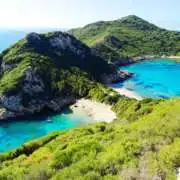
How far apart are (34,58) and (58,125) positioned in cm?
3657

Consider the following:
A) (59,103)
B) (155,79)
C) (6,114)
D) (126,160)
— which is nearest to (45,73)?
(59,103)

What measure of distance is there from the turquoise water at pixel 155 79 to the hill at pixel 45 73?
12659 mm

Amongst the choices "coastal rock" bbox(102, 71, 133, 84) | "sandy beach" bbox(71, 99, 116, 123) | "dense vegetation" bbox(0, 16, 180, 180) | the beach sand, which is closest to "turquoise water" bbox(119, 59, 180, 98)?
the beach sand

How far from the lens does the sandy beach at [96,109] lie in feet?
224

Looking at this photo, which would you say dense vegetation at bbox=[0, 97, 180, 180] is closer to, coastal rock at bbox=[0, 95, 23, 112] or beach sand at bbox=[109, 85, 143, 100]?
coastal rock at bbox=[0, 95, 23, 112]

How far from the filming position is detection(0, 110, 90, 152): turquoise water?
6195cm

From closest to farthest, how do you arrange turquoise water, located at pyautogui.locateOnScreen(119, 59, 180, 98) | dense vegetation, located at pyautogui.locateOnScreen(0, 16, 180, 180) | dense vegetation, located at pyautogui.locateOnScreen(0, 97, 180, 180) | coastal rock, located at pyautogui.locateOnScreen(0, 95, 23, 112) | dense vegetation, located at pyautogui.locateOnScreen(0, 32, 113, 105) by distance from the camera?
dense vegetation, located at pyautogui.locateOnScreen(0, 97, 180, 180) → dense vegetation, located at pyautogui.locateOnScreen(0, 16, 180, 180) → coastal rock, located at pyautogui.locateOnScreen(0, 95, 23, 112) → dense vegetation, located at pyautogui.locateOnScreen(0, 32, 113, 105) → turquoise water, located at pyautogui.locateOnScreen(119, 59, 180, 98)

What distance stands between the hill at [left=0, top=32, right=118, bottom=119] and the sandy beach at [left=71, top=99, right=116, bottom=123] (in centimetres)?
426

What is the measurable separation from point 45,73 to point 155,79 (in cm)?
4746

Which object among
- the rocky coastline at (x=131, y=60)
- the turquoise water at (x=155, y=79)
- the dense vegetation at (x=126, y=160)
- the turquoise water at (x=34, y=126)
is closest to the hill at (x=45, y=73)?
the turquoise water at (x=34, y=126)

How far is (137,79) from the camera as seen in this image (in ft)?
390

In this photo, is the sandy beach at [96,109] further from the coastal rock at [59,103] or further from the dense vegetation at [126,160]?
the dense vegetation at [126,160]

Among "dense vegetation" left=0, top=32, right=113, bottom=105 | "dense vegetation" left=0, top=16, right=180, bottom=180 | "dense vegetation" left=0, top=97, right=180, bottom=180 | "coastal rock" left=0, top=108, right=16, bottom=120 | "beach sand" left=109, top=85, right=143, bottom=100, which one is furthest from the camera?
"beach sand" left=109, top=85, right=143, bottom=100

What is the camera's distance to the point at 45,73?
91188 mm
